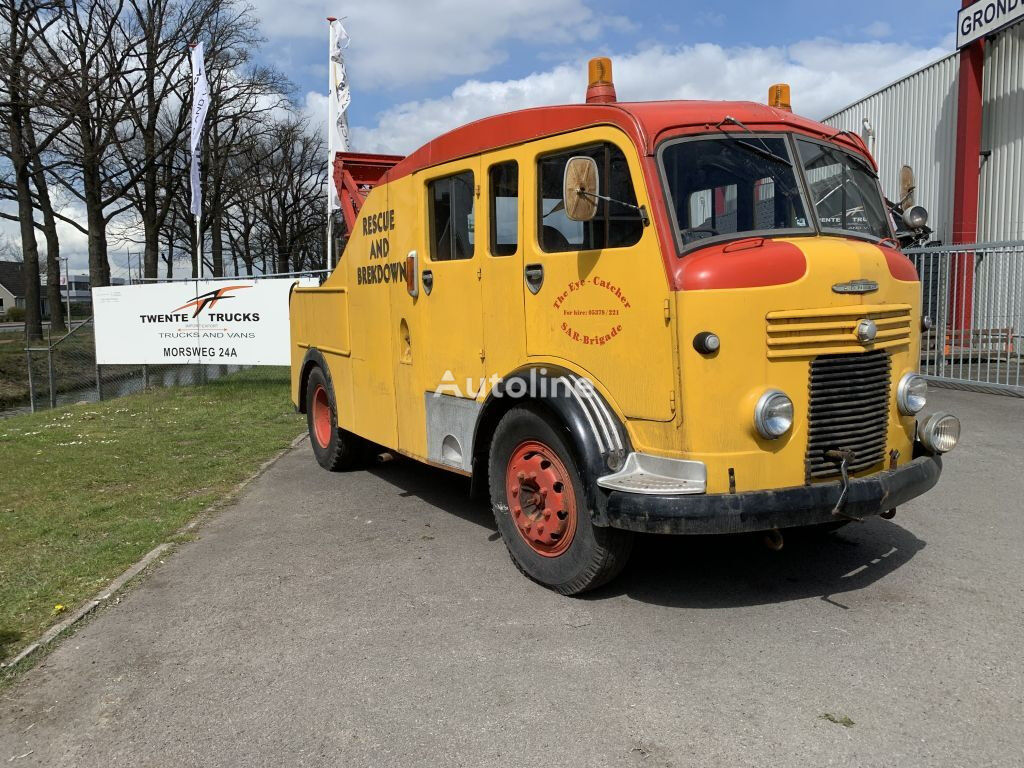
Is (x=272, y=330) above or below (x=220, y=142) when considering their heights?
below

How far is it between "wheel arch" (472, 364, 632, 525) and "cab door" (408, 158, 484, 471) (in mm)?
510

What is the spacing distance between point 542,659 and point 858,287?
7.63 feet

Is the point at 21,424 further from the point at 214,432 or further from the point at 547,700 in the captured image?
the point at 547,700

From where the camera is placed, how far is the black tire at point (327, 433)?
25.3 ft

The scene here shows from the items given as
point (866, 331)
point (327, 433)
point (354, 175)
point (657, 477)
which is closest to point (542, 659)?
point (657, 477)

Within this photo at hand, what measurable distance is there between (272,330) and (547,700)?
38.9 ft

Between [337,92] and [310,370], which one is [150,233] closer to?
[337,92]

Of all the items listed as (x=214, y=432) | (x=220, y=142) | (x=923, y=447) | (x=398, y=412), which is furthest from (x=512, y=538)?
(x=220, y=142)

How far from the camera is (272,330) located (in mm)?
14297

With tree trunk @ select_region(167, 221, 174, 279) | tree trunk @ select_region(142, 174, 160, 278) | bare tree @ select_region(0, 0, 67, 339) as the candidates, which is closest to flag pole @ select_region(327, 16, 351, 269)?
bare tree @ select_region(0, 0, 67, 339)

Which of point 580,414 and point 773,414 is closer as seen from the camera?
point 773,414

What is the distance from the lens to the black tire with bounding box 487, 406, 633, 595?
4.29 meters

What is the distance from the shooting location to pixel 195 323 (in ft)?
48.9

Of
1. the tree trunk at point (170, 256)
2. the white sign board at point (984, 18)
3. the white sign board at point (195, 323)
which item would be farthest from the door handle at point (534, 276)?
the tree trunk at point (170, 256)
